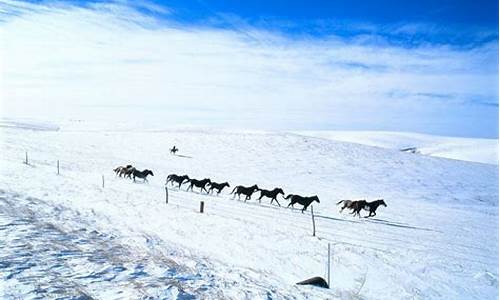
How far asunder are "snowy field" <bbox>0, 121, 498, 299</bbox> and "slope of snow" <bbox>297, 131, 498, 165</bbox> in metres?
49.2

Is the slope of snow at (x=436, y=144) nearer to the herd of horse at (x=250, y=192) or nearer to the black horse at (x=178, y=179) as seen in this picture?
the herd of horse at (x=250, y=192)

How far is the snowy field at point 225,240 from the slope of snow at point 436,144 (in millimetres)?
49158

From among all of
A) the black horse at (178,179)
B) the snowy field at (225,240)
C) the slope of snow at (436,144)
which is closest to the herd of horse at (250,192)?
the black horse at (178,179)

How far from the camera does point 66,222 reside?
14.7m

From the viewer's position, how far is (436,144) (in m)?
111

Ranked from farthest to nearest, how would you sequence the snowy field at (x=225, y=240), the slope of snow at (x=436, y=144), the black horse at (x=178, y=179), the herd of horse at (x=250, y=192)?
the slope of snow at (x=436, y=144) < the black horse at (x=178, y=179) < the herd of horse at (x=250, y=192) < the snowy field at (x=225, y=240)

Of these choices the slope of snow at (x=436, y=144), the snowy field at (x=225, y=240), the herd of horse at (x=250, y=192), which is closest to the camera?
the snowy field at (x=225, y=240)

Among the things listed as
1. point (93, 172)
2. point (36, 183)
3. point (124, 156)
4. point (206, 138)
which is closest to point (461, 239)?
point (36, 183)

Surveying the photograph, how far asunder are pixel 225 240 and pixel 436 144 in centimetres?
10618

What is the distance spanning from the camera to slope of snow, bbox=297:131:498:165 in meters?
82.9

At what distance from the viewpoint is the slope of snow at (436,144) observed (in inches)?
3265

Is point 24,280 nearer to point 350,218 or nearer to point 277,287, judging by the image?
point 277,287

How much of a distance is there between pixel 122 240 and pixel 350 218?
13267 mm

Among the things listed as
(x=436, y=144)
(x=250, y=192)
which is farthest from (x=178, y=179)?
(x=436, y=144)
